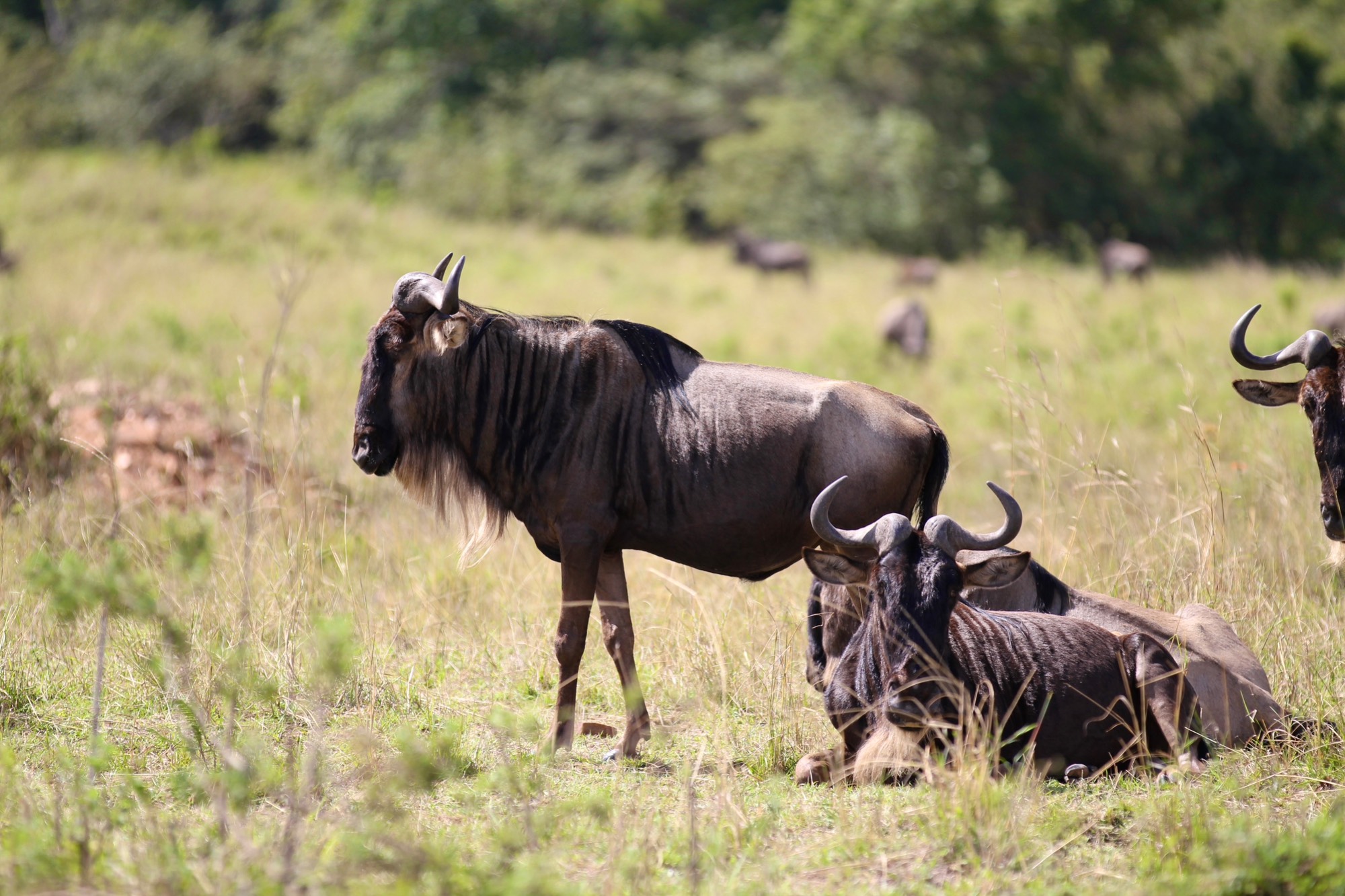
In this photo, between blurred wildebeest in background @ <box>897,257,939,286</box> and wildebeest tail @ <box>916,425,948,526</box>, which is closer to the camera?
wildebeest tail @ <box>916,425,948,526</box>

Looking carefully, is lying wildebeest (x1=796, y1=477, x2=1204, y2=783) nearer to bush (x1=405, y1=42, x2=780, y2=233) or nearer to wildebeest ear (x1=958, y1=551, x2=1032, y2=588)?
wildebeest ear (x1=958, y1=551, x2=1032, y2=588)

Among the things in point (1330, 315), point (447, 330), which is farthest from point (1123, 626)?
point (1330, 315)

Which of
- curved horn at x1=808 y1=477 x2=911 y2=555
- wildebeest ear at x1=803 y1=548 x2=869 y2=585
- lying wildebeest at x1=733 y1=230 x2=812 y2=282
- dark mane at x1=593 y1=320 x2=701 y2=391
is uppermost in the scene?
lying wildebeest at x1=733 y1=230 x2=812 y2=282

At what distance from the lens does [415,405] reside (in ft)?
16.7

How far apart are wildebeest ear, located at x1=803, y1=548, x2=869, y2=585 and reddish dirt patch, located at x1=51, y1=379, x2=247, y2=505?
4211 mm

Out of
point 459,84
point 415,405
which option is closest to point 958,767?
point 415,405

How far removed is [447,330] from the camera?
16.3 feet

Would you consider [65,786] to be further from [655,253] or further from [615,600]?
[655,253]

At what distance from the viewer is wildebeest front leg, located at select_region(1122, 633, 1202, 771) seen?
480cm

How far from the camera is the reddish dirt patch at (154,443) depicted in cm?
776

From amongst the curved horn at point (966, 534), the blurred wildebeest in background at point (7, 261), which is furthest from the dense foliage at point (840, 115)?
the curved horn at point (966, 534)

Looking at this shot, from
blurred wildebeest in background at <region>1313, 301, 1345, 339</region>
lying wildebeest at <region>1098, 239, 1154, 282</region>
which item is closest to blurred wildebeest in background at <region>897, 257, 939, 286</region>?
lying wildebeest at <region>1098, 239, 1154, 282</region>

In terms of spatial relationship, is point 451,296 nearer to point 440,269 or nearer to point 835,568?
point 440,269

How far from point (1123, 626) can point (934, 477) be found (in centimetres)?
109
